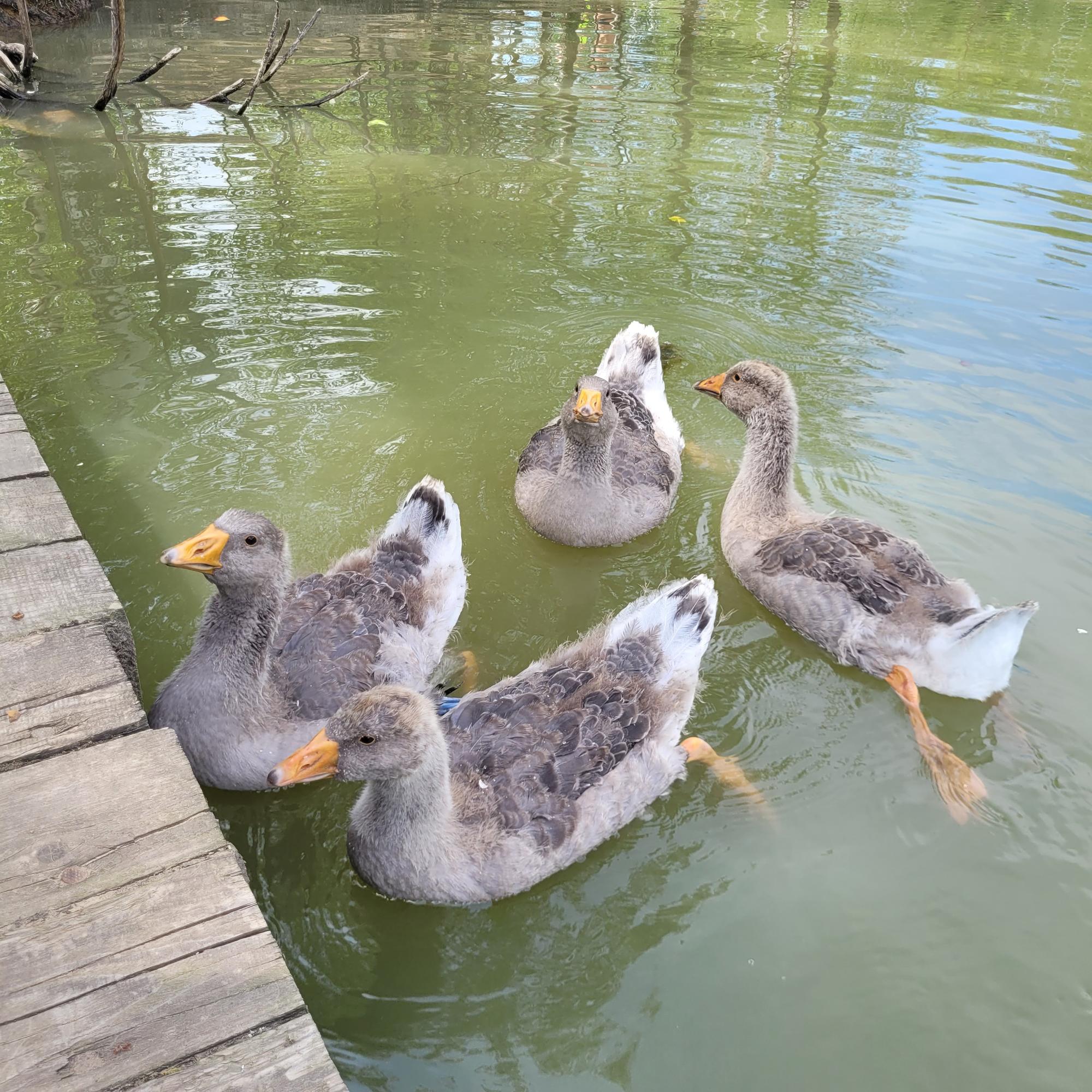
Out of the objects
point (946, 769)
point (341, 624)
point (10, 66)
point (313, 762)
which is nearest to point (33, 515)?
point (341, 624)

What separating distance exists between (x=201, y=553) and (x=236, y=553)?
15cm

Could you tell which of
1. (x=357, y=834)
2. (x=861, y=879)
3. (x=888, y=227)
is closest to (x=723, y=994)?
(x=861, y=879)

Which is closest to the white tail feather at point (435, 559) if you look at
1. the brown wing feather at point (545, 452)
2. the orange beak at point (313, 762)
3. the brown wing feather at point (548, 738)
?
the brown wing feather at point (548, 738)

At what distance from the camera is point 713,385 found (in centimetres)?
680

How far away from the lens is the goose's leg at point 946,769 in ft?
15.4

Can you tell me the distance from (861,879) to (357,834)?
221 cm

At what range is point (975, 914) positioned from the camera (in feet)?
13.7

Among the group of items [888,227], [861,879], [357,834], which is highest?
[888,227]

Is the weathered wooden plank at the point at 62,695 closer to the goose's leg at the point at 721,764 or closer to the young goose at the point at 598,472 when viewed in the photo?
the goose's leg at the point at 721,764

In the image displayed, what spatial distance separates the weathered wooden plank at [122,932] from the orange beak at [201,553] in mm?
1467

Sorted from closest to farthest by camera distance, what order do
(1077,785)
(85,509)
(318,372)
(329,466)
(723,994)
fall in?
(723,994) → (1077,785) → (85,509) → (329,466) → (318,372)

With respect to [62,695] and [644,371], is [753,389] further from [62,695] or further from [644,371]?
[62,695]

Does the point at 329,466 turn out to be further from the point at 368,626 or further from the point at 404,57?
the point at 404,57

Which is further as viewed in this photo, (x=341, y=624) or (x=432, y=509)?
(x=432, y=509)
